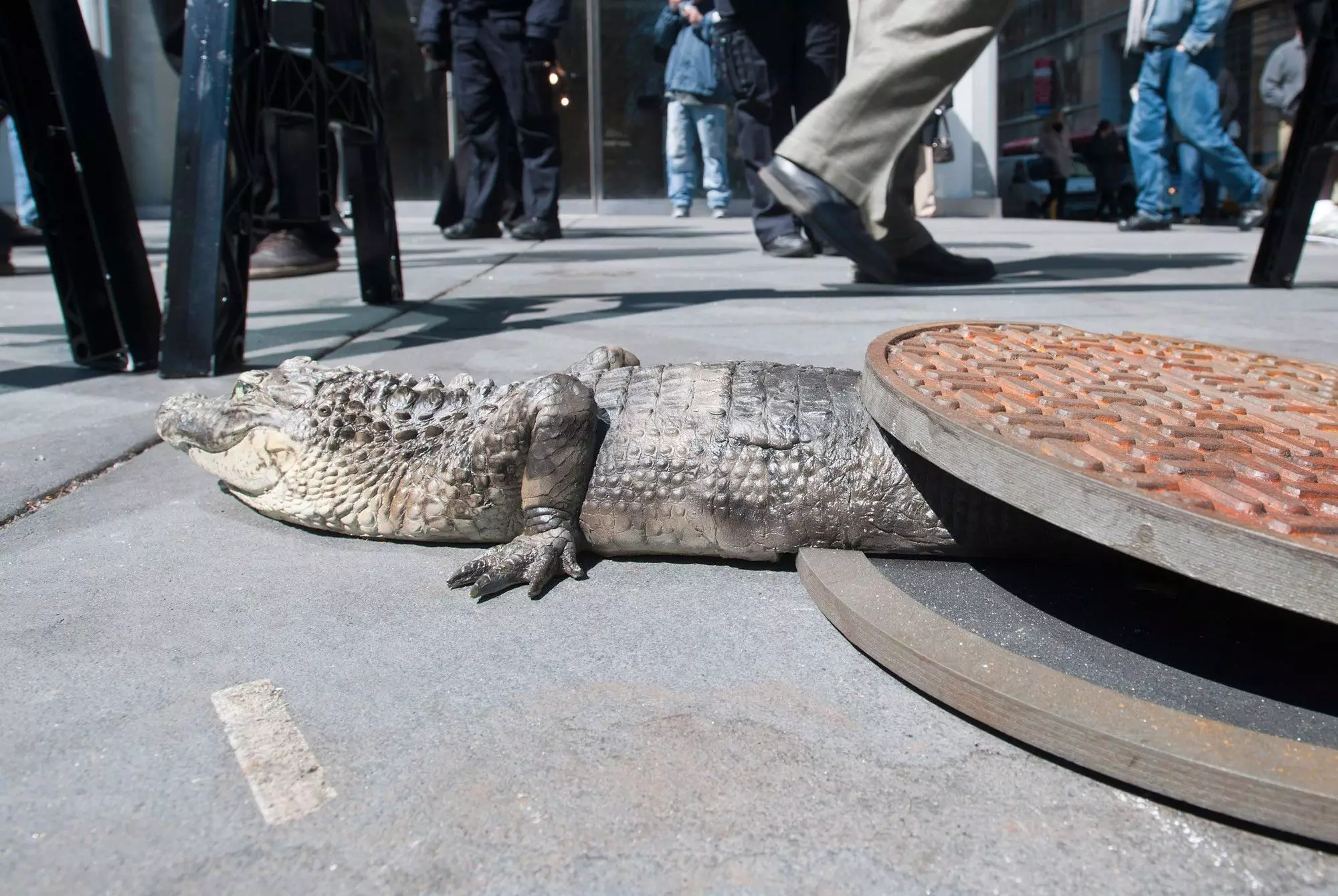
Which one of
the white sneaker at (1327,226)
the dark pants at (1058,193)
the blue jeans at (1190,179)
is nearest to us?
the white sneaker at (1327,226)

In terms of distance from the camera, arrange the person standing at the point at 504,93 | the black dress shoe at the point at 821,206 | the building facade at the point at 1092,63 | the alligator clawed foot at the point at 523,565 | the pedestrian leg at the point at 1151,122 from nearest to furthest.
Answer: the alligator clawed foot at the point at 523,565
the black dress shoe at the point at 821,206
the person standing at the point at 504,93
the pedestrian leg at the point at 1151,122
the building facade at the point at 1092,63

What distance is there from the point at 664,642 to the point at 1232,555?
0.92 meters

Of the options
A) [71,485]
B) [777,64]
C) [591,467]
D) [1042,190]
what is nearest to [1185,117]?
[777,64]

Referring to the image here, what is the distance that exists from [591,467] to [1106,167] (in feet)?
56.3

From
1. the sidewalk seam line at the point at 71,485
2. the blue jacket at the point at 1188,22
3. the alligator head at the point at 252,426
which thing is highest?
the blue jacket at the point at 1188,22

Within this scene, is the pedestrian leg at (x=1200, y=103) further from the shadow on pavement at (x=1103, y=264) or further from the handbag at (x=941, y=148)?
the handbag at (x=941, y=148)

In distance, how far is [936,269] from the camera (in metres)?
6.01

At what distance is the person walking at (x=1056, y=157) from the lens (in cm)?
1723

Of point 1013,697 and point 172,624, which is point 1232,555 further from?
point 172,624

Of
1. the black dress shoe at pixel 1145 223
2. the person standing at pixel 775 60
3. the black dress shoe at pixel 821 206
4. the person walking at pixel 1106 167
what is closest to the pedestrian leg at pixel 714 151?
the black dress shoe at pixel 1145 223

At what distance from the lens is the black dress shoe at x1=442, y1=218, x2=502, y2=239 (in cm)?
1012

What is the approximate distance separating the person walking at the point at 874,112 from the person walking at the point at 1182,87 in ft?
19.7

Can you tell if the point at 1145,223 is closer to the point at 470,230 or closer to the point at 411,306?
the point at 470,230

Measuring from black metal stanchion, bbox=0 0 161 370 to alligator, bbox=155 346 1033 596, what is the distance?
166 centimetres
